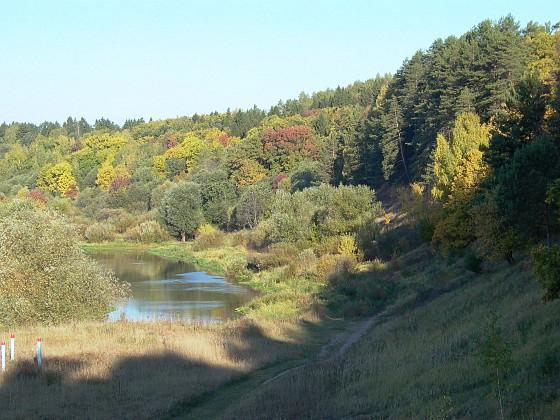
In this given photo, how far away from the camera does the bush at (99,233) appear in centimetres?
10131

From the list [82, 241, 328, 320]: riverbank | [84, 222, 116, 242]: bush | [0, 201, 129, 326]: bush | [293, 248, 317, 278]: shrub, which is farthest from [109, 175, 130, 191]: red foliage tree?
[0, 201, 129, 326]: bush

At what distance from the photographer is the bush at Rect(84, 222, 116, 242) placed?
101312 millimetres

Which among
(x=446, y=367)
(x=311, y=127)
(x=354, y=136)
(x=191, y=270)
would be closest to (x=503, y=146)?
(x=446, y=367)

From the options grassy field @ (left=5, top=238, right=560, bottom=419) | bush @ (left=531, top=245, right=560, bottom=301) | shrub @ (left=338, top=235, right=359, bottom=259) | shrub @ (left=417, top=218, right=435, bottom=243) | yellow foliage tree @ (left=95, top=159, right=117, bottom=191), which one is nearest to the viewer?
grassy field @ (left=5, top=238, right=560, bottom=419)

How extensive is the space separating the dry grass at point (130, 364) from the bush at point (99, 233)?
74732 mm

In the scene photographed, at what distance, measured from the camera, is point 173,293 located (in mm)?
53250

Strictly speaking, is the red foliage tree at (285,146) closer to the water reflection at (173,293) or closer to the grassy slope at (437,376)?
the water reflection at (173,293)

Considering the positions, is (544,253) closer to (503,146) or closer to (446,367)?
(446,367)

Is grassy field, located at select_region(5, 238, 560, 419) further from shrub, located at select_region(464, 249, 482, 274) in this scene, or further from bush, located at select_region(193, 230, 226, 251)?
bush, located at select_region(193, 230, 226, 251)

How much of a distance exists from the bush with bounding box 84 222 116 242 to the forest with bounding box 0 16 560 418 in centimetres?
26

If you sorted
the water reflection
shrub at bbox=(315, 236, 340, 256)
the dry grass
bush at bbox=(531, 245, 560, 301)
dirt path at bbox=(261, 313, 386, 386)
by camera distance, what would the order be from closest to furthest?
bush at bbox=(531, 245, 560, 301) < the dry grass < dirt path at bbox=(261, 313, 386, 386) < the water reflection < shrub at bbox=(315, 236, 340, 256)

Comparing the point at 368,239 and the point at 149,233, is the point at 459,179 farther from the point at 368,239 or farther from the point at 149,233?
the point at 149,233

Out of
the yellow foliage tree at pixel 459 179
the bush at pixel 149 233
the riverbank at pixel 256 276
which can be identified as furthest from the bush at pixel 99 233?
the yellow foliage tree at pixel 459 179

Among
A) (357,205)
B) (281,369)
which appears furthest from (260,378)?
(357,205)
